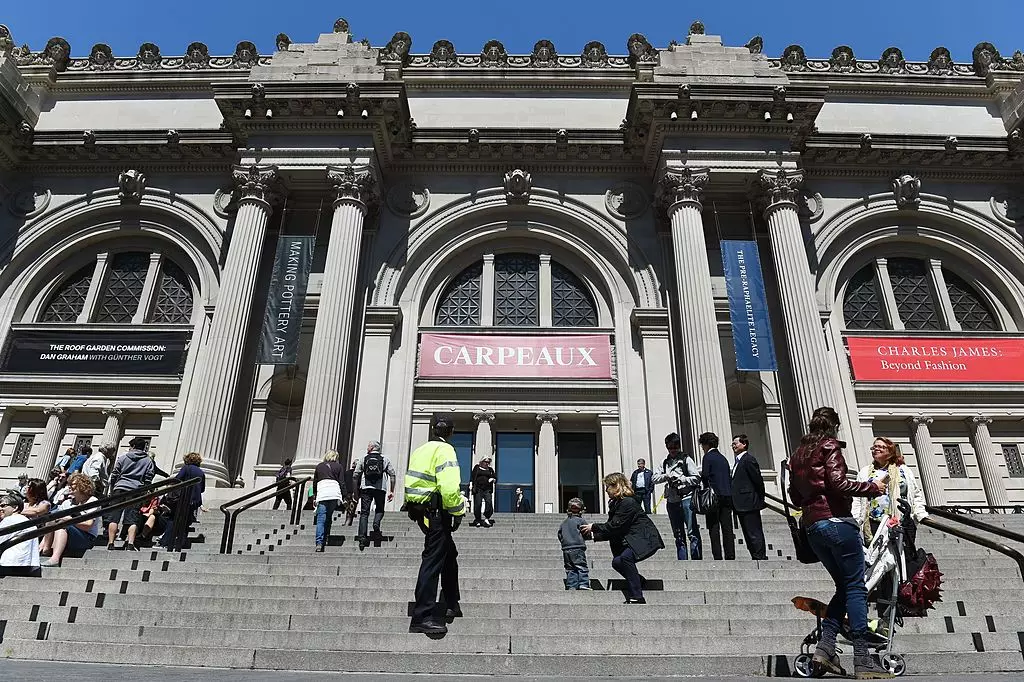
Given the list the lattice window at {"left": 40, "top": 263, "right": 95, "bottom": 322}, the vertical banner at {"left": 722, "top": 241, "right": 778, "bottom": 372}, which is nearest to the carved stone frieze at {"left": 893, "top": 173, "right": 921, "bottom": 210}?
the vertical banner at {"left": 722, "top": 241, "right": 778, "bottom": 372}

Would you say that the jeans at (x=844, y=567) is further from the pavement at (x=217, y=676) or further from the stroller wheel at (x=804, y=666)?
the pavement at (x=217, y=676)

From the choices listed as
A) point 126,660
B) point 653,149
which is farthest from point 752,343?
point 126,660

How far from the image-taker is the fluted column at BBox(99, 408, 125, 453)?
733 inches

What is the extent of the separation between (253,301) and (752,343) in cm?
1445

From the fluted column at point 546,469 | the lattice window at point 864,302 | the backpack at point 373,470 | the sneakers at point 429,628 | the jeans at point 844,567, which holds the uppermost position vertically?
the lattice window at point 864,302

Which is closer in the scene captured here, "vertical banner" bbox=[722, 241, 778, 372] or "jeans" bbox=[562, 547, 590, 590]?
"jeans" bbox=[562, 547, 590, 590]

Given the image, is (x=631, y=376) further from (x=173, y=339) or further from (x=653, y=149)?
(x=173, y=339)

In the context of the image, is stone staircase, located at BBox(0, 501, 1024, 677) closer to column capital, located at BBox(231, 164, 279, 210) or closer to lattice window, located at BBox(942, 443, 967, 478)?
lattice window, located at BBox(942, 443, 967, 478)

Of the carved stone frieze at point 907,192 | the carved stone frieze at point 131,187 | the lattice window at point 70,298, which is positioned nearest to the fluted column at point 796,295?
the carved stone frieze at point 907,192

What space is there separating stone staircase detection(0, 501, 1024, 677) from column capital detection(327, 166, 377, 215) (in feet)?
38.9

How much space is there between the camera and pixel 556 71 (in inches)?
918

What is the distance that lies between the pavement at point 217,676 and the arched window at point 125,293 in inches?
676

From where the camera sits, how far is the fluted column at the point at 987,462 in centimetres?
1783

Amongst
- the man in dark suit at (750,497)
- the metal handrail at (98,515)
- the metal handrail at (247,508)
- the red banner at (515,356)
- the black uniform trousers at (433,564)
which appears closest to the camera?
the black uniform trousers at (433,564)
